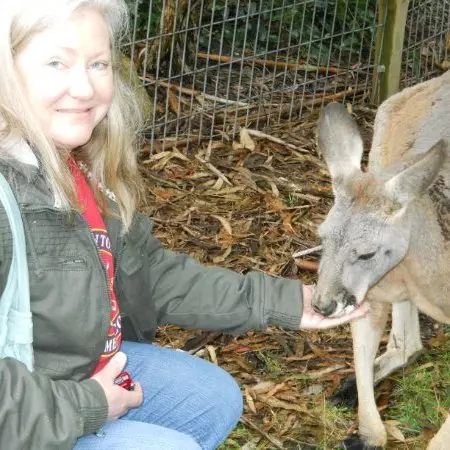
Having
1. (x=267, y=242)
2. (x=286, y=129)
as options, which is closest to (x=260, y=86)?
(x=286, y=129)

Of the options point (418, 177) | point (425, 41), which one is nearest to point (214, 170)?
point (425, 41)

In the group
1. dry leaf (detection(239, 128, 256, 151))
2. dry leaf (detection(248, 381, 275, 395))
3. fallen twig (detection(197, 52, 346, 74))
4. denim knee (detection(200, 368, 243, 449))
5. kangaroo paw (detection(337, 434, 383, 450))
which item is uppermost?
fallen twig (detection(197, 52, 346, 74))

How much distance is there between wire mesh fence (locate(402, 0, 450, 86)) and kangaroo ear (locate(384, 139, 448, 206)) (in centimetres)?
398

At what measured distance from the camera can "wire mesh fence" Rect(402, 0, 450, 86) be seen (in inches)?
284

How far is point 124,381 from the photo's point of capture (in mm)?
2514

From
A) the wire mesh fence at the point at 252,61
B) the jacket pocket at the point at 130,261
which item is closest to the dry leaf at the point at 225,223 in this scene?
the wire mesh fence at the point at 252,61

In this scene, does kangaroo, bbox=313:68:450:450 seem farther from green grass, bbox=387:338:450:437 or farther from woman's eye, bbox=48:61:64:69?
woman's eye, bbox=48:61:64:69

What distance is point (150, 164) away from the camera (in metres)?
5.90

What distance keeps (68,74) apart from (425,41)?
5235 mm

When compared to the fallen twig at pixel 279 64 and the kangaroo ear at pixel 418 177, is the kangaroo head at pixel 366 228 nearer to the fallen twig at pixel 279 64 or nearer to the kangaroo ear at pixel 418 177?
the kangaroo ear at pixel 418 177

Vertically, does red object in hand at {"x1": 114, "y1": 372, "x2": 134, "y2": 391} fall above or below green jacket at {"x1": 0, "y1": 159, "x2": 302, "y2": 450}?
below

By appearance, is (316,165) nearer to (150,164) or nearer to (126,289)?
(150,164)

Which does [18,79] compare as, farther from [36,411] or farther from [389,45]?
[389,45]

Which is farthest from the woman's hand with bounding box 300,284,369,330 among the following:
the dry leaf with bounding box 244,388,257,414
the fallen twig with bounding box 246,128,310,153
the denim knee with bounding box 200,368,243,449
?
the fallen twig with bounding box 246,128,310,153
